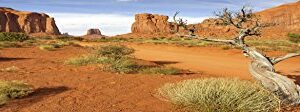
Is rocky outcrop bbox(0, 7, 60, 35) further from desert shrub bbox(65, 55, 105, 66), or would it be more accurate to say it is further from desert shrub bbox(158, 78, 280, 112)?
desert shrub bbox(158, 78, 280, 112)

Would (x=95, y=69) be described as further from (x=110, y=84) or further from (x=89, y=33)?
(x=89, y=33)

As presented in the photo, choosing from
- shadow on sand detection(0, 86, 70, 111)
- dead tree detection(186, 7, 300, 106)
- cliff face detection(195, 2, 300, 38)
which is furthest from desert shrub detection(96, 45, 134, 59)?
cliff face detection(195, 2, 300, 38)

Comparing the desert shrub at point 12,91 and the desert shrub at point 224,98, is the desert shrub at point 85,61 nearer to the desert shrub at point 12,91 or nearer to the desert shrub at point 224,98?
the desert shrub at point 12,91

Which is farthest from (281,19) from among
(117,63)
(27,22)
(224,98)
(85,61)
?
(224,98)

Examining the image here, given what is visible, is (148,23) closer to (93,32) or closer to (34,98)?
(93,32)

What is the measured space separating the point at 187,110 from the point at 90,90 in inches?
125

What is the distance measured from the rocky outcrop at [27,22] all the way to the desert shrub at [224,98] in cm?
12944

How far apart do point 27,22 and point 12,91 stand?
13269 cm

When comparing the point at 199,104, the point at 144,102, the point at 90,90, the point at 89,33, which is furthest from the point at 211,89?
the point at 89,33

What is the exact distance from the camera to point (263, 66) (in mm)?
8695

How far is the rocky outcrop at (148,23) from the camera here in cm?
12119

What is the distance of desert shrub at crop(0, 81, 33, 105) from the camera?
9.14 m

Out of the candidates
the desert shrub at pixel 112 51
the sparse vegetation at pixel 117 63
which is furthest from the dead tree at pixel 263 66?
the desert shrub at pixel 112 51

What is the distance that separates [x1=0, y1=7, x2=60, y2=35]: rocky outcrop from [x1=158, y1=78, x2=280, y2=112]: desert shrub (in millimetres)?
129441
